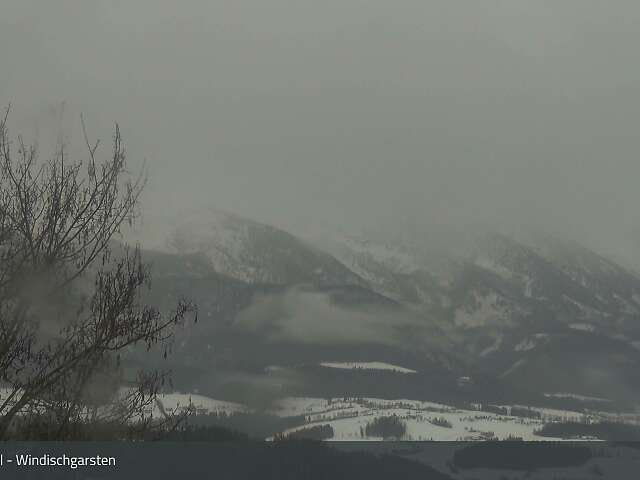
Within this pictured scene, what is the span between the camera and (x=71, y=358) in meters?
20.3

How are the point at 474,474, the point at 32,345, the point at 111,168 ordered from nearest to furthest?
the point at 474,474, the point at 32,345, the point at 111,168

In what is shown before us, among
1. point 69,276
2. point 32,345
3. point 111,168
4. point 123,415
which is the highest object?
point 111,168

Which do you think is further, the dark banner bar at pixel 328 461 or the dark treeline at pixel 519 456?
the dark banner bar at pixel 328 461

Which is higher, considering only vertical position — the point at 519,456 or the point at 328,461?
the point at 328,461

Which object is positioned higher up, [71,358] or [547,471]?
A: [71,358]

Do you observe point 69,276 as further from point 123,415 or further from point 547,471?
point 547,471

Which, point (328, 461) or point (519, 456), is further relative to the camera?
point (328, 461)

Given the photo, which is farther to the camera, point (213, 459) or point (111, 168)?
point (111, 168)

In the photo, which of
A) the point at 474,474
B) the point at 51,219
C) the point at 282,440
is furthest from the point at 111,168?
the point at 474,474

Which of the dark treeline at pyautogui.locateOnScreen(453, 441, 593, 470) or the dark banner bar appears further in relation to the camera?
the dark banner bar

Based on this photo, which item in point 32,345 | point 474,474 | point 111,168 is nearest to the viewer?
point 474,474

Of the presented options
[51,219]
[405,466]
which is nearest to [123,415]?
[51,219]

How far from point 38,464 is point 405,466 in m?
8.59

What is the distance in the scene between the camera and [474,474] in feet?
63.0
